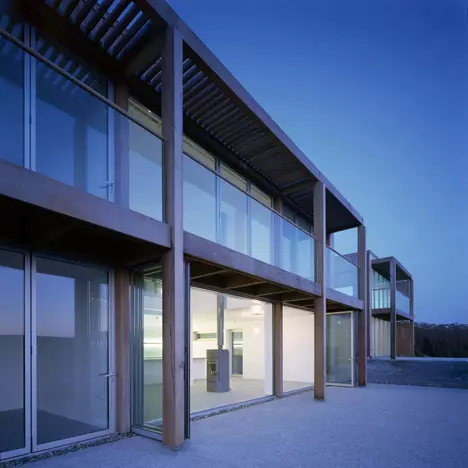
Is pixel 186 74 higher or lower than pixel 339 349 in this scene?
higher

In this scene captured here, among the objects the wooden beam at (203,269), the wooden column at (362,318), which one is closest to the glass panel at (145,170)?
Answer: the wooden beam at (203,269)

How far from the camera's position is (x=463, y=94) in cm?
8469

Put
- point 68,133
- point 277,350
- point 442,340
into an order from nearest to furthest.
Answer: point 68,133 < point 277,350 < point 442,340

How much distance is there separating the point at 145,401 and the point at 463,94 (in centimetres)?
9586

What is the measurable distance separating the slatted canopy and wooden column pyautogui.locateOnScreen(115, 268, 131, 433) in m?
3.11

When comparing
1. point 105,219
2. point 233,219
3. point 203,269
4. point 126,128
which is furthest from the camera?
point 233,219

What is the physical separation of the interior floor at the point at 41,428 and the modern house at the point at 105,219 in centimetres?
2

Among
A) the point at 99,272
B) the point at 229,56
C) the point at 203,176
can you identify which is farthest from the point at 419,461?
the point at 229,56

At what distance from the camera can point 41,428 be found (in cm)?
518

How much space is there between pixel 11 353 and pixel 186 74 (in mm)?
4675

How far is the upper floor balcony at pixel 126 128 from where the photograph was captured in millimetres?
4719

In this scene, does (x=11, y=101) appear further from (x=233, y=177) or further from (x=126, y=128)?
(x=233, y=177)

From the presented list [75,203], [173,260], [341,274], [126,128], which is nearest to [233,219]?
[173,260]

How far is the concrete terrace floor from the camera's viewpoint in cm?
503
